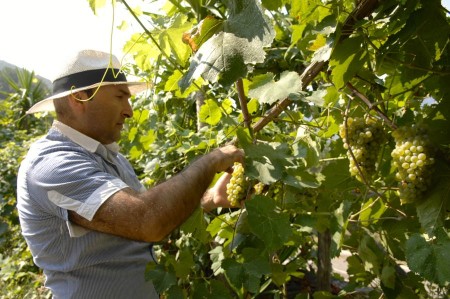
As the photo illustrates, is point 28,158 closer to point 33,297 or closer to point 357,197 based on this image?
point 357,197

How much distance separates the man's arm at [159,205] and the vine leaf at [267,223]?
0.71 ft

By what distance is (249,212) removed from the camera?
113cm

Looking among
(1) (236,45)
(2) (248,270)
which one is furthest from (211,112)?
(1) (236,45)

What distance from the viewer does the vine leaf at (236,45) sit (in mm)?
861

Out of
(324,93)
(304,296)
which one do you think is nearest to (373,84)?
(324,93)

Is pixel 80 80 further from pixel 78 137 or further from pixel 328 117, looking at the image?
pixel 328 117

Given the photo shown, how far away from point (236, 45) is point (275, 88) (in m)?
0.25

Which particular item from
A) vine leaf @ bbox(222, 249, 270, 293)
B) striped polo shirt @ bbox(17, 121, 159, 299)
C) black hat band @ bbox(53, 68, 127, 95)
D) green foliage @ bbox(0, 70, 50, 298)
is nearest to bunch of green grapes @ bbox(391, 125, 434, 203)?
vine leaf @ bbox(222, 249, 270, 293)

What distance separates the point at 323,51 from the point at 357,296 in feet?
4.32

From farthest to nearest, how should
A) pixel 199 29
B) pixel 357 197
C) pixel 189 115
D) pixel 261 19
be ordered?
pixel 189 115, pixel 357 197, pixel 199 29, pixel 261 19

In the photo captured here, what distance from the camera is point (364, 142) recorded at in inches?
40.8

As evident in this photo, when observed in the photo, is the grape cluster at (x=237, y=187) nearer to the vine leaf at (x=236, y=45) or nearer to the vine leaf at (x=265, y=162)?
the vine leaf at (x=265, y=162)

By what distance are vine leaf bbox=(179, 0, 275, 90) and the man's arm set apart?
43cm

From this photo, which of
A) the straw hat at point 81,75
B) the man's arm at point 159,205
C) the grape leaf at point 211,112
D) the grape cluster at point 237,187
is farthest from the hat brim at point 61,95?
the grape cluster at point 237,187
